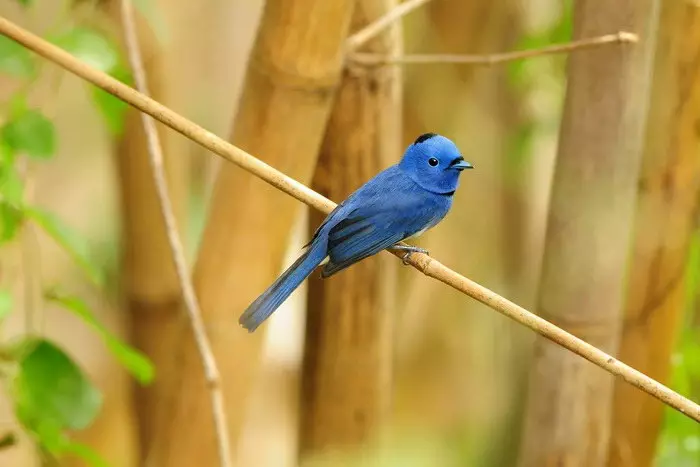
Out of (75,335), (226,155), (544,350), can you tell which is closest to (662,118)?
(544,350)

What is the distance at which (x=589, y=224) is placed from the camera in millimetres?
706

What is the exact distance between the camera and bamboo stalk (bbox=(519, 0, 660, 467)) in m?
0.66

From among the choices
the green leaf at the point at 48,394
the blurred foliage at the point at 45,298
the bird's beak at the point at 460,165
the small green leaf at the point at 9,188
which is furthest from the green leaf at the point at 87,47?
the bird's beak at the point at 460,165

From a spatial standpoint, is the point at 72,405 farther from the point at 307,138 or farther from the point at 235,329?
the point at 307,138

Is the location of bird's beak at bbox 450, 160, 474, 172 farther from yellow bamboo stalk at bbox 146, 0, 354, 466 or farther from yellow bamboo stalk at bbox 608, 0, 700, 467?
yellow bamboo stalk at bbox 608, 0, 700, 467

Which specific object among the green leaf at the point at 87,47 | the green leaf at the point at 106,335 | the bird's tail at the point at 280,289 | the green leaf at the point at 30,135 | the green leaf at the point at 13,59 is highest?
the green leaf at the point at 87,47

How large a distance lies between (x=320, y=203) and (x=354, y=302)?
350 millimetres

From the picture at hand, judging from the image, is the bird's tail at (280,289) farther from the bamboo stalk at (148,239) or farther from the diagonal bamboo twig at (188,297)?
the bamboo stalk at (148,239)

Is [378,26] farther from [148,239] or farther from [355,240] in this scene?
[148,239]

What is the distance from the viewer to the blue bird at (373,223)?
528 mm

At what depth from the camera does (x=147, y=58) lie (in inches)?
41.1

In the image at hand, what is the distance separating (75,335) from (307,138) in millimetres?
1056

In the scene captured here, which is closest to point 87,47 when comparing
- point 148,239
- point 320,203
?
point 320,203

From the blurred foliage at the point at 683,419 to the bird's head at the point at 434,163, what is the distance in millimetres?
496
